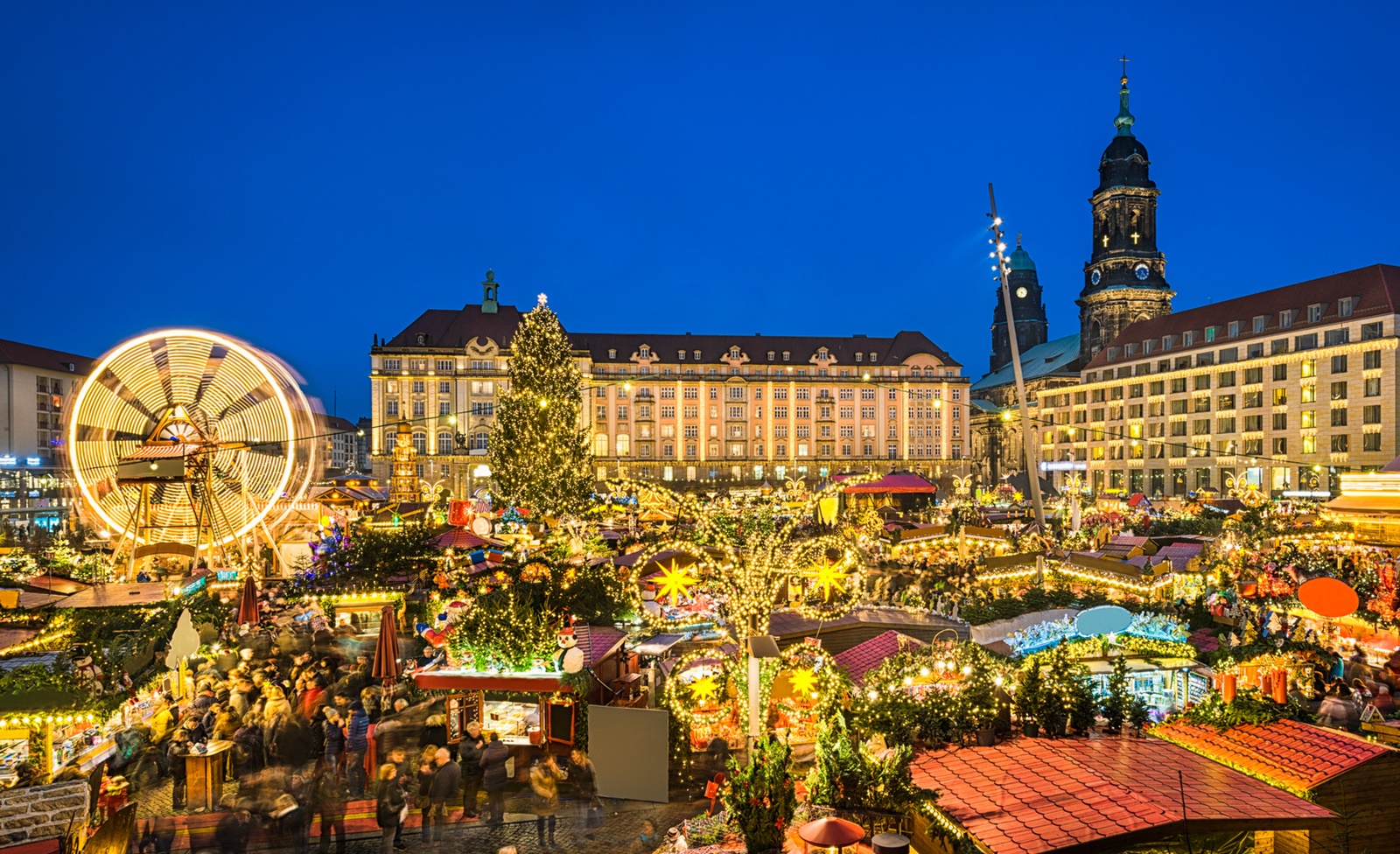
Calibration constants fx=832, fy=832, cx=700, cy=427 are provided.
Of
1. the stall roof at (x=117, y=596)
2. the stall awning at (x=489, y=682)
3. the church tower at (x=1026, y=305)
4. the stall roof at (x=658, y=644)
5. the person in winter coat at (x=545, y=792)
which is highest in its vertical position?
the church tower at (x=1026, y=305)

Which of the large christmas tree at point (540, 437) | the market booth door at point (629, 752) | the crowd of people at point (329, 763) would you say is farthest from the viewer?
the large christmas tree at point (540, 437)

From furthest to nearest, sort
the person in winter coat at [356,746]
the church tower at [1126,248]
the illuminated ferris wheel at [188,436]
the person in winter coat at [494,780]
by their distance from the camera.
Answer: the church tower at [1126,248] < the illuminated ferris wheel at [188,436] < the person in winter coat at [356,746] < the person in winter coat at [494,780]

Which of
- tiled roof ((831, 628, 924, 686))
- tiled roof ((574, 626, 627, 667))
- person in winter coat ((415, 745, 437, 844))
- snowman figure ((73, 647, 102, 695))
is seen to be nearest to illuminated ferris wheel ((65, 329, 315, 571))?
snowman figure ((73, 647, 102, 695))

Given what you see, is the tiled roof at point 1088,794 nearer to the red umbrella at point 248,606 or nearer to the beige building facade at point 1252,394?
the red umbrella at point 248,606

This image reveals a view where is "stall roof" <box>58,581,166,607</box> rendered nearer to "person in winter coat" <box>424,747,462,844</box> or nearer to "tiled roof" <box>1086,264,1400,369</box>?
"person in winter coat" <box>424,747,462,844</box>

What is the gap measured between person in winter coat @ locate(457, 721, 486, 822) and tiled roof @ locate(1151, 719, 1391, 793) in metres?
8.01

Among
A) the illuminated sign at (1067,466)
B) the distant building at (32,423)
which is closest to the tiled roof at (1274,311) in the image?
the illuminated sign at (1067,466)

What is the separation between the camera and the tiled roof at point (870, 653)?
38.6ft

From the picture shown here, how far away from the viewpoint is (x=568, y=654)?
11.1 metres

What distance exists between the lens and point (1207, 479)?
6556cm

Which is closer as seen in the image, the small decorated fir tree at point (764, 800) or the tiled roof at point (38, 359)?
the small decorated fir tree at point (764, 800)

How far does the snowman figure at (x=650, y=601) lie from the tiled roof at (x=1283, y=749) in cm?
938

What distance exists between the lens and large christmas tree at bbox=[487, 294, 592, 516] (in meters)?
35.8

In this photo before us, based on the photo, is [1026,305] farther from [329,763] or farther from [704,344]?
[329,763]
